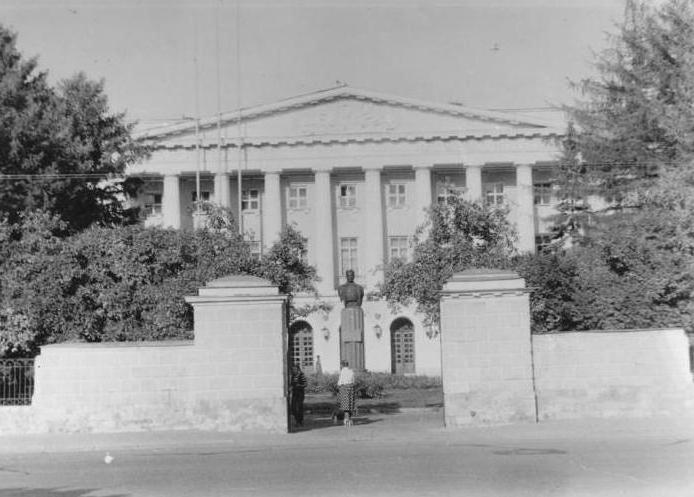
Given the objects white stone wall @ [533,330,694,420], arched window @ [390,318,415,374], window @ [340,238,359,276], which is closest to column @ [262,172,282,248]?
window @ [340,238,359,276]

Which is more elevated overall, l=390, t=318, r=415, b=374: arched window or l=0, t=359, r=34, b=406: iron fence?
l=390, t=318, r=415, b=374: arched window

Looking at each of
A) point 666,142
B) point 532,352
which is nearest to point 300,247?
point 532,352

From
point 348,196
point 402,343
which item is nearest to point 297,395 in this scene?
point 402,343

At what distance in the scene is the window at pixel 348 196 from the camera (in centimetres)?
5684

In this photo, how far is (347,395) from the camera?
794 inches

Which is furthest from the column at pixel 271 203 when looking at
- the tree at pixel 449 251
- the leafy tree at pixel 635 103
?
the tree at pixel 449 251

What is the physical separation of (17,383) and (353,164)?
1507 inches

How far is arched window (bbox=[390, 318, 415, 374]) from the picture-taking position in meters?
54.8

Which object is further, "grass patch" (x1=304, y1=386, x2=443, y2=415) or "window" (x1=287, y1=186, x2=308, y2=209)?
"window" (x1=287, y1=186, x2=308, y2=209)

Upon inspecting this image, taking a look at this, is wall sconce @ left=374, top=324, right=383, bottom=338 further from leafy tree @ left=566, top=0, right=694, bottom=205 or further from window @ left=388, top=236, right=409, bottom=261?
leafy tree @ left=566, top=0, right=694, bottom=205

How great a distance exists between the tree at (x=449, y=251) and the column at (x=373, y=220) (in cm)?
2761

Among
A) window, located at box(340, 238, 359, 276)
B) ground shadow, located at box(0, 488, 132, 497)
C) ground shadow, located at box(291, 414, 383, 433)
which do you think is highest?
→ window, located at box(340, 238, 359, 276)

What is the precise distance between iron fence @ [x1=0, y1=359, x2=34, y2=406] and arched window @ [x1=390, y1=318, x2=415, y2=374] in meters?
37.2

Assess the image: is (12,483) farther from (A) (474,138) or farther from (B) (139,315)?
(A) (474,138)
